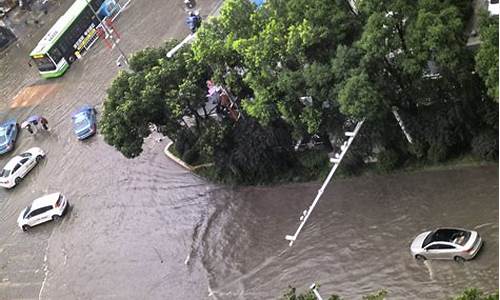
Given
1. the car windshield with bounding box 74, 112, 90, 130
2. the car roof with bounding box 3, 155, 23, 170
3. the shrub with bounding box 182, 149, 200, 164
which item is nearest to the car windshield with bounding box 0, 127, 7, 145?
the car roof with bounding box 3, 155, 23, 170

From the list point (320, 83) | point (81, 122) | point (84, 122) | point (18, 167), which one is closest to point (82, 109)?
point (81, 122)

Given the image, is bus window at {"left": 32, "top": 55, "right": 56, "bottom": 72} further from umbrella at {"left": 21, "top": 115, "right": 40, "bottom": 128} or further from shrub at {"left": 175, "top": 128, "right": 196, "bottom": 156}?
shrub at {"left": 175, "top": 128, "right": 196, "bottom": 156}

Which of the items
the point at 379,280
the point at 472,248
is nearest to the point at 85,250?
the point at 379,280

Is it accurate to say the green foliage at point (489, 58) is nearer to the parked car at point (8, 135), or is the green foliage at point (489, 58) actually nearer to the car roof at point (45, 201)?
the car roof at point (45, 201)

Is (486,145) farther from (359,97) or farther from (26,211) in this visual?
(26,211)

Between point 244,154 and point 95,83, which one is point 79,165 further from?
point 244,154

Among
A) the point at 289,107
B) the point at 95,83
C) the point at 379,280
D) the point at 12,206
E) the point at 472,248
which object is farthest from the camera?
the point at 95,83
